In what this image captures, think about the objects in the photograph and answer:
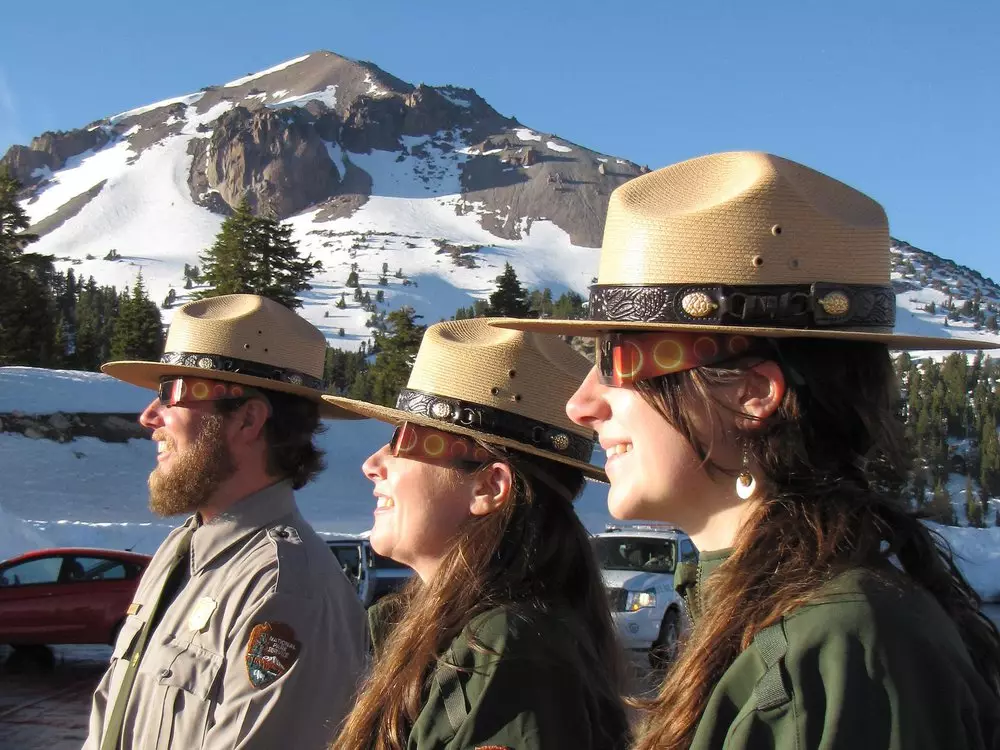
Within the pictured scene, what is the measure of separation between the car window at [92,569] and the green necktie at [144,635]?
9.32 meters

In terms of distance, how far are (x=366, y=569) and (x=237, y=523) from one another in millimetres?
10481

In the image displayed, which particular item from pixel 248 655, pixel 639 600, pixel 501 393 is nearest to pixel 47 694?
pixel 639 600

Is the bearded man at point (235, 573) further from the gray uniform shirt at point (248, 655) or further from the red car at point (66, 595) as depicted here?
the red car at point (66, 595)

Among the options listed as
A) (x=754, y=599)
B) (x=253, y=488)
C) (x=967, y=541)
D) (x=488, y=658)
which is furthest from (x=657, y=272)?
(x=967, y=541)

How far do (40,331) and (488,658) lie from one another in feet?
184

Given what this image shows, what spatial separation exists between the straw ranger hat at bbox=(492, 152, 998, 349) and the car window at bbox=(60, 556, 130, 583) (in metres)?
11.7

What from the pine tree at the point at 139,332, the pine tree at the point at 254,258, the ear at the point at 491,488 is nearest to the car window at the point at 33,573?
the ear at the point at 491,488

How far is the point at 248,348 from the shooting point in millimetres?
4125

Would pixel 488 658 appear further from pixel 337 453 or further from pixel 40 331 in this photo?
pixel 40 331

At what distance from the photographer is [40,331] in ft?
175

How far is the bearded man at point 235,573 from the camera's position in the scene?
9.64 ft

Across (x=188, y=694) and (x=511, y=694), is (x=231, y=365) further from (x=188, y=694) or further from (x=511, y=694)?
(x=511, y=694)

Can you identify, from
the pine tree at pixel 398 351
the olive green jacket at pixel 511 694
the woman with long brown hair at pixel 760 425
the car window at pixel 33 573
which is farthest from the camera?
the pine tree at pixel 398 351

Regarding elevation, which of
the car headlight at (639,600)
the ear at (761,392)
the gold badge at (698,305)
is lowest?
the car headlight at (639,600)
